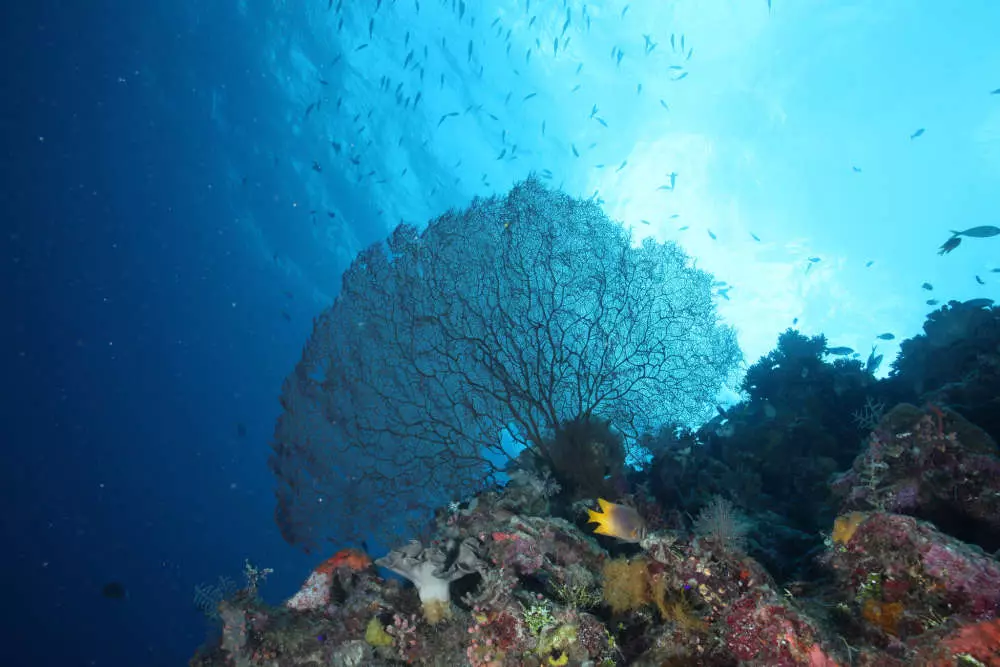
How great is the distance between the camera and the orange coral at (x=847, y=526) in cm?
317

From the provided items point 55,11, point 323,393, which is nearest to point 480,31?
point 55,11

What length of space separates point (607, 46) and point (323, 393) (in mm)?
23182

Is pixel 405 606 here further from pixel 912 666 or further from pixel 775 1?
pixel 775 1

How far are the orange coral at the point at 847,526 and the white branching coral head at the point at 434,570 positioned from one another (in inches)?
107

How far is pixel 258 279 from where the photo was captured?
39.8 m

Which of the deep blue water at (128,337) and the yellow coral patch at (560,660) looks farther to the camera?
the deep blue water at (128,337)

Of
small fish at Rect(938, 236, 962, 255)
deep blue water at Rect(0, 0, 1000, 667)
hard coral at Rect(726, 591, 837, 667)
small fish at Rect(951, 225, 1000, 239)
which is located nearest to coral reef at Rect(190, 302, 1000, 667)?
hard coral at Rect(726, 591, 837, 667)

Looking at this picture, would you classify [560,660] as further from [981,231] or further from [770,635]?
[981,231]

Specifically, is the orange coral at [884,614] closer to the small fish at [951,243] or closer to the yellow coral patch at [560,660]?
the yellow coral patch at [560,660]

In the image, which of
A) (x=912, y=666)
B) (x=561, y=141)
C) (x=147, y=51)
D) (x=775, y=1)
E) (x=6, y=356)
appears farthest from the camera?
(x=6, y=356)

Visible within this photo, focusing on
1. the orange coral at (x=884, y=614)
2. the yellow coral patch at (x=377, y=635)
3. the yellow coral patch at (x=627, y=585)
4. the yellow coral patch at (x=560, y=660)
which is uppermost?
the yellow coral patch at (x=377, y=635)

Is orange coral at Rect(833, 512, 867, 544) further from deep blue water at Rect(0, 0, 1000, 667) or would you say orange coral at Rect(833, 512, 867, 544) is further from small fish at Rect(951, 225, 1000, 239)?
deep blue water at Rect(0, 0, 1000, 667)

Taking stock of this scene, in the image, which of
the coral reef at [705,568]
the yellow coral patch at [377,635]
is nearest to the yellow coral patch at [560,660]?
the coral reef at [705,568]

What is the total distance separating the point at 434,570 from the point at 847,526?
10.3ft
